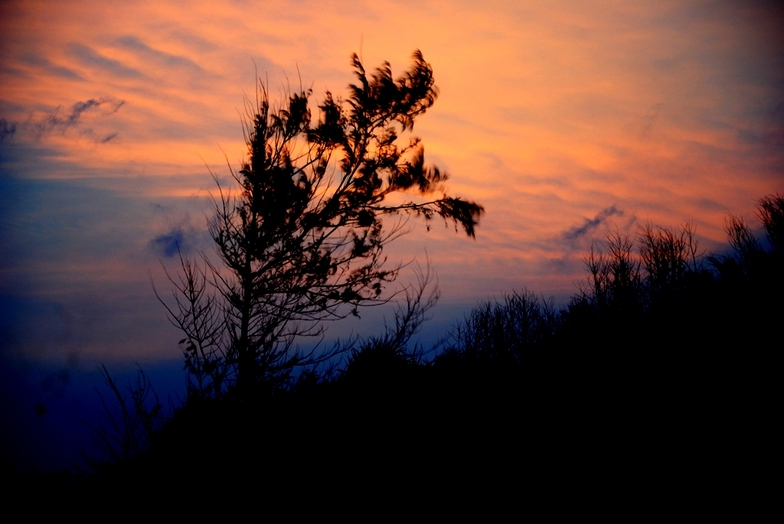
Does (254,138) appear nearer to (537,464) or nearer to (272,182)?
(272,182)

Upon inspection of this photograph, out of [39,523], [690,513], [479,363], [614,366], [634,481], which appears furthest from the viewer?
[479,363]

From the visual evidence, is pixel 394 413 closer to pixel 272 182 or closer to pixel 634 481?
pixel 634 481

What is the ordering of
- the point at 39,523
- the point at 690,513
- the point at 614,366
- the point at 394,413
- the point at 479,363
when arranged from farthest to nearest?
the point at 479,363
the point at 614,366
the point at 394,413
the point at 39,523
the point at 690,513

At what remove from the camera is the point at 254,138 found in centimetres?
1102

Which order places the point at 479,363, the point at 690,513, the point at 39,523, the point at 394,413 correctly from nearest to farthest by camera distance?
the point at 690,513 → the point at 39,523 → the point at 394,413 → the point at 479,363

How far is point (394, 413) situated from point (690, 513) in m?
4.36

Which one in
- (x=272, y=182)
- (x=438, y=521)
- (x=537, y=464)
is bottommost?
(x=438, y=521)

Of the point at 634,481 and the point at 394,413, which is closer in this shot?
the point at 634,481

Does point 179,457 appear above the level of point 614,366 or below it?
below

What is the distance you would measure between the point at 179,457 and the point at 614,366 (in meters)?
8.09

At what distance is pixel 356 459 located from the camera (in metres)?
7.15

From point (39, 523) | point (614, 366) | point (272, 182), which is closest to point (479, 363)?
point (614, 366)

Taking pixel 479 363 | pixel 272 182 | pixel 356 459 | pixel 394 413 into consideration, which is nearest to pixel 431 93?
pixel 272 182

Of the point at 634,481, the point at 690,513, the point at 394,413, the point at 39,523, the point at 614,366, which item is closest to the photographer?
the point at 690,513
